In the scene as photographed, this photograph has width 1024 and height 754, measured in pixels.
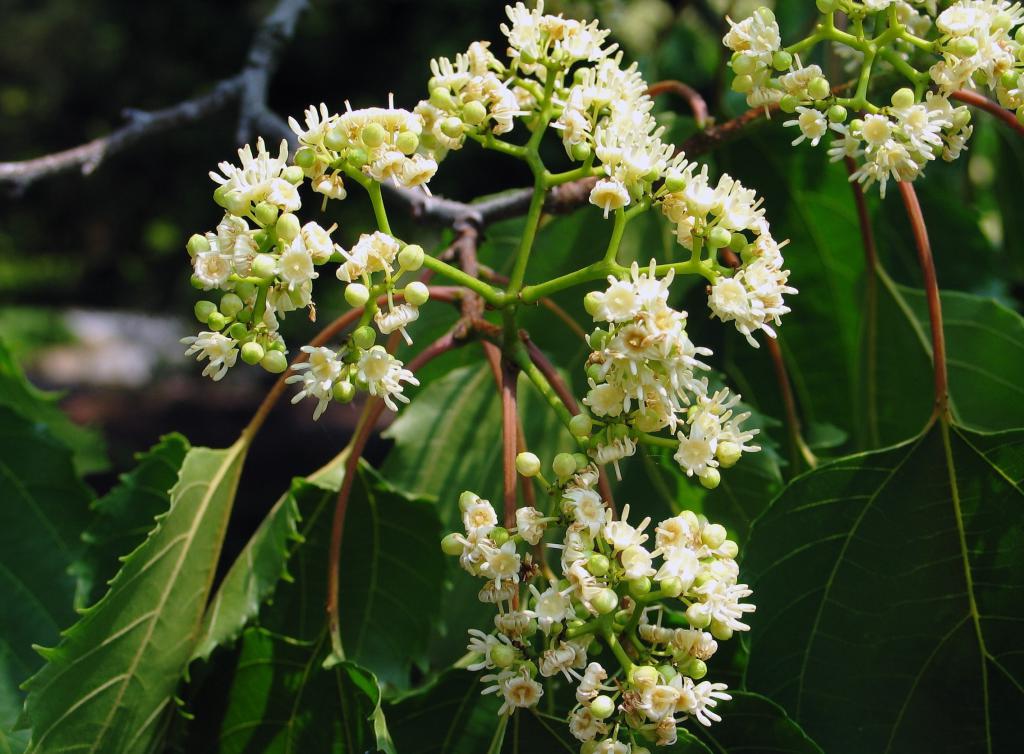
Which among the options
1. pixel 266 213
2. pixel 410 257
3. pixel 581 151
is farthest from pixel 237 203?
pixel 581 151

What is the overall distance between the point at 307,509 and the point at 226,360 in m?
0.42

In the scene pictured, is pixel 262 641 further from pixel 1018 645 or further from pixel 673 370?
pixel 1018 645

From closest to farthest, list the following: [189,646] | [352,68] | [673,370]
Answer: [673,370]
[189,646]
[352,68]

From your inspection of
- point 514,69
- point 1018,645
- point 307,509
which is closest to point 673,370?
point 514,69

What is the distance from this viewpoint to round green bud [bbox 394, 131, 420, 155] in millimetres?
727

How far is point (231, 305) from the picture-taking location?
705mm

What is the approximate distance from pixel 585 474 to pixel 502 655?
136 millimetres

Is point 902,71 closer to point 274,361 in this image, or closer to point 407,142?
point 407,142

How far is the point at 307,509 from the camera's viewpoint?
3.59 ft

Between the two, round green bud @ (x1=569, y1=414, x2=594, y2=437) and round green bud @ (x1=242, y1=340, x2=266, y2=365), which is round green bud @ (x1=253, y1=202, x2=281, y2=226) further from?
round green bud @ (x1=569, y1=414, x2=594, y2=437)

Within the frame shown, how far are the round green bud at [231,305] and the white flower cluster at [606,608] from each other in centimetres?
23

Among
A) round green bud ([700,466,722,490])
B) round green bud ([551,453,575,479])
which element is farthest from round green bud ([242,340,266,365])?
round green bud ([700,466,722,490])

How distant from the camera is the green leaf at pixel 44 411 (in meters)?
1.27

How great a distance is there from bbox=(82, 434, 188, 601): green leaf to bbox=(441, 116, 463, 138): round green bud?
0.49m
